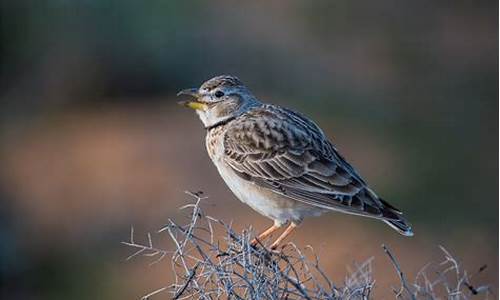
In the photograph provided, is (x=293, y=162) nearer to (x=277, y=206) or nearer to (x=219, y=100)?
(x=277, y=206)

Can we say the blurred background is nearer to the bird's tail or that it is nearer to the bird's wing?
the bird's wing

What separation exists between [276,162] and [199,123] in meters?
10.5

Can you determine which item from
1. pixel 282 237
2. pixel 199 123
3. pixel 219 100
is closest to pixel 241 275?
pixel 282 237

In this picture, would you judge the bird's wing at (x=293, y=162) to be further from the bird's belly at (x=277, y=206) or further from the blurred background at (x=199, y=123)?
the blurred background at (x=199, y=123)

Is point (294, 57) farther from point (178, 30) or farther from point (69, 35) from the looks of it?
point (69, 35)

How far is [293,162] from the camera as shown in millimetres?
7547

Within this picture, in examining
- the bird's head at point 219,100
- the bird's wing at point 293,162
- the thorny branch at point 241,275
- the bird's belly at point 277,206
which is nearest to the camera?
the thorny branch at point 241,275

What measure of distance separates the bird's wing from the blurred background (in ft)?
12.8

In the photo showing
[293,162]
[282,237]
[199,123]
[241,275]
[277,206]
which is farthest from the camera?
[199,123]

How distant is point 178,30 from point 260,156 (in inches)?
564

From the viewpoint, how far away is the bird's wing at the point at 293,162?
724cm

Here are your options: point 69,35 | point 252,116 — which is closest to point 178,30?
point 69,35

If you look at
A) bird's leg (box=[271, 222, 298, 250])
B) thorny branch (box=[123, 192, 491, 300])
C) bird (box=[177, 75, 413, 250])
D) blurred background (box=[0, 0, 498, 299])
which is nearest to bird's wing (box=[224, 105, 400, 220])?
bird (box=[177, 75, 413, 250])

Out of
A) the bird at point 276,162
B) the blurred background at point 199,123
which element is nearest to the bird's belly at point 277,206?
the bird at point 276,162
